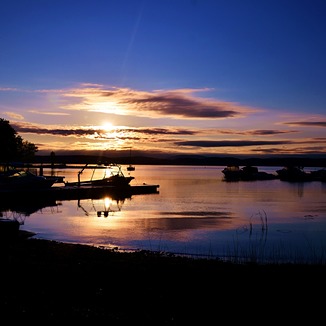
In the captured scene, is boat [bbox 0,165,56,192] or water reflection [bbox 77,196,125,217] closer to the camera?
water reflection [bbox 77,196,125,217]

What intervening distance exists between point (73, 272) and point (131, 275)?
1.57m

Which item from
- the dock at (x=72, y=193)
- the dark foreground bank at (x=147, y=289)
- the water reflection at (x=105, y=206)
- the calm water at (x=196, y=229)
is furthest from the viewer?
the dock at (x=72, y=193)

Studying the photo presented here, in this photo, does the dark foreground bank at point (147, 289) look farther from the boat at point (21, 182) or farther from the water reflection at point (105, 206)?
the boat at point (21, 182)

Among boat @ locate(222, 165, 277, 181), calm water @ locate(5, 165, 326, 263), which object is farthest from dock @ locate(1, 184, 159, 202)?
boat @ locate(222, 165, 277, 181)

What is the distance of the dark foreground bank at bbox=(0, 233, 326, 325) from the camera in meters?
8.63

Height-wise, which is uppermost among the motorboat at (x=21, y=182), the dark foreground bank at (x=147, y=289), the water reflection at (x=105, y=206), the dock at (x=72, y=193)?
the motorboat at (x=21, y=182)

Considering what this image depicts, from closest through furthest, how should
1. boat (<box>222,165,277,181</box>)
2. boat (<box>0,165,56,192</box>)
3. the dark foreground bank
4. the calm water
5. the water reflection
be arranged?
the dark foreground bank < the calm water < the water reflection < boat (<box>0,165,56,192</box>) < boat (<box>222,165,277,181</box>)

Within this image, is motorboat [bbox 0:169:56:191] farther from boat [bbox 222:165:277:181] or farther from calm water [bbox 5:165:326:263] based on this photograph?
boat [bbox 222:165:277:181]

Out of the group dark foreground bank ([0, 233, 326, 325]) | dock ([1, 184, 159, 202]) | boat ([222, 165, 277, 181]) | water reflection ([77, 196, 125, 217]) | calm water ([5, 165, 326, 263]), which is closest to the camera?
dark foreground bank ([0, 233, 326, 325])

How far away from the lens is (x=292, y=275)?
14.1 m

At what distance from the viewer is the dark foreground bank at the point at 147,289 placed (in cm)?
863

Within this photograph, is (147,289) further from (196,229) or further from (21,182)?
(21,182)

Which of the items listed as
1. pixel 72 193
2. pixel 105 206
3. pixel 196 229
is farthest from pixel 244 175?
pixel 196 229

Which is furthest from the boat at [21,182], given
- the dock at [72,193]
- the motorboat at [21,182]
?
the dock at [72,193]
